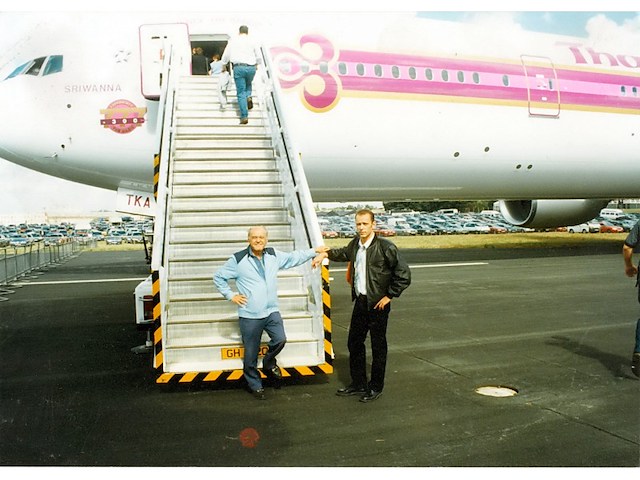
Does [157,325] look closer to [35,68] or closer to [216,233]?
[216,233]

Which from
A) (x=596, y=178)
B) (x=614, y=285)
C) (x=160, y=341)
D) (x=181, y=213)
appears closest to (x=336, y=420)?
(x=160, y=341)

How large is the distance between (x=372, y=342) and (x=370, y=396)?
0.42m

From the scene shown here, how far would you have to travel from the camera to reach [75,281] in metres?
13.3

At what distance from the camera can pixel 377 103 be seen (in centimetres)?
1105

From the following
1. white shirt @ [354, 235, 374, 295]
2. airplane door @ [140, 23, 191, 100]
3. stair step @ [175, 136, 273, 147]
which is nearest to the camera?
white shirt @ [354, 235, 374, 295]

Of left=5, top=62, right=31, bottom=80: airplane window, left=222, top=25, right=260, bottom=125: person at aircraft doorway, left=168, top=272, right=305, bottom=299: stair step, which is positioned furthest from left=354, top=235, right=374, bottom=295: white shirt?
left=5, top=62, right=31, bottom=80: airplane window

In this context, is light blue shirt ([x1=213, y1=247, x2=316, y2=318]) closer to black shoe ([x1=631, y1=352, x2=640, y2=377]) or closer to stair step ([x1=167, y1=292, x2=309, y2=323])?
stair step ([x1=167, y1=292, x2=309, y2=323])

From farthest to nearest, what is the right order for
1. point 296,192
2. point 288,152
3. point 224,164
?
1. point 224,164
2. point 288,152
3. point 296,192

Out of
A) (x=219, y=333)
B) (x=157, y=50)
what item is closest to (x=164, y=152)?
(x=219, y=333)

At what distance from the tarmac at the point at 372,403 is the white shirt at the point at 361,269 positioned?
2.95ft

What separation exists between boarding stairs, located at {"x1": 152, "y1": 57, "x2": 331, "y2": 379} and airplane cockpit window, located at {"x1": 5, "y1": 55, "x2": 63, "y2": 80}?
2677 mm

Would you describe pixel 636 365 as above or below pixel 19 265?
above

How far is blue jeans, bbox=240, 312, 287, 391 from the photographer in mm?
4809

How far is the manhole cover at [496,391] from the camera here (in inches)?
192
